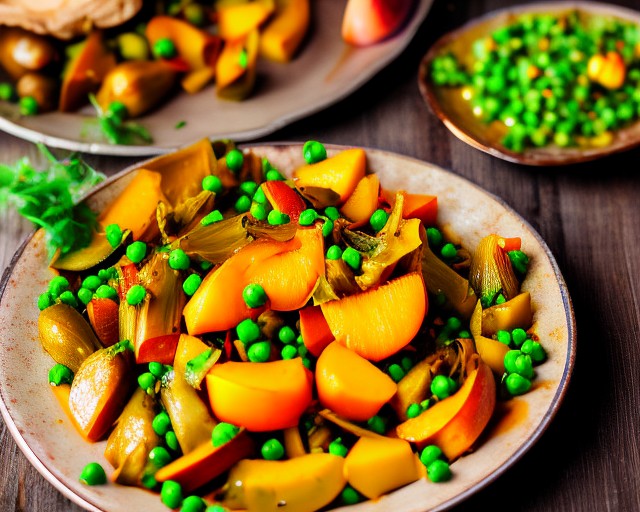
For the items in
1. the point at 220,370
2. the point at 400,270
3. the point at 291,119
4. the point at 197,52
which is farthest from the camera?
the point at 197,52

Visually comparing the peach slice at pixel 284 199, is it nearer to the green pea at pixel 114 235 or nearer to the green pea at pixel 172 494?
the green pea at pixel 114 235

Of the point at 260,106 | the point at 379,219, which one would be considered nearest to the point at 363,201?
the point at 379,219

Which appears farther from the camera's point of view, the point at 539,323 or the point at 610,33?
the point at 610,33

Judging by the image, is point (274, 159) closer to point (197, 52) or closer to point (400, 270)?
point (400, 270)

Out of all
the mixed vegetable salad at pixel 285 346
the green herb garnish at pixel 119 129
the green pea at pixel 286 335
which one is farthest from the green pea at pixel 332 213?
the green herb garnish at pixel 119 129

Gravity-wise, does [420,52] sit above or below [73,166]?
below

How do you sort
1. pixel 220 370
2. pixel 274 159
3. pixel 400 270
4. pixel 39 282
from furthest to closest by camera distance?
pixel 274 159 → pixel 39 282 → pixel 400 270 → pixel 220 370

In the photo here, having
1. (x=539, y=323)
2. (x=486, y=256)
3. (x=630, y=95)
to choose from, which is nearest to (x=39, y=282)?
(x=486, y=256)

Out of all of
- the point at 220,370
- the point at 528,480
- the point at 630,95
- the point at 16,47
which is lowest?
the point at 528,480
